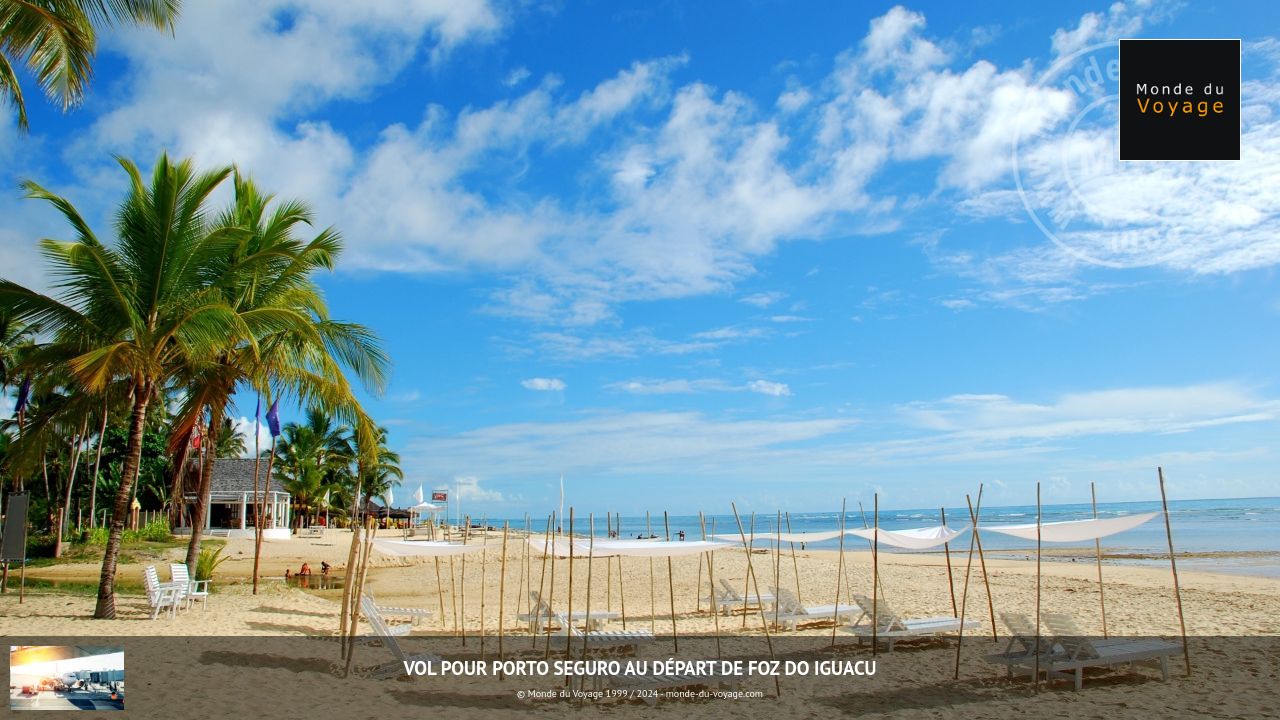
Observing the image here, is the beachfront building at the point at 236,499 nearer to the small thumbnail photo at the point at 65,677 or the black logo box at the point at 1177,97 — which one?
the small thumbnail photo at the point at 65,677

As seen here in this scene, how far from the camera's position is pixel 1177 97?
29.3 ft

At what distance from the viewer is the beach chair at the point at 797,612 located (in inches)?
478

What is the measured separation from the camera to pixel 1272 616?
1300 cm

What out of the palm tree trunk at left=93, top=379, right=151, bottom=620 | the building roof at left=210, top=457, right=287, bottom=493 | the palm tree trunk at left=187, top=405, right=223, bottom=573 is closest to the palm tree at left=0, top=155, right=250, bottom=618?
the palm tree trunk at left=93, top=379, right=151, bottom=620

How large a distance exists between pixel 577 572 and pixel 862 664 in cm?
1557

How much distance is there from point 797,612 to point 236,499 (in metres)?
33.8

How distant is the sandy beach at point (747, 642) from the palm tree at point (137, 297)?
2307 millimetres

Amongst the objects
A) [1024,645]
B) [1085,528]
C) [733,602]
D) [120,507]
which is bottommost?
[733,602]

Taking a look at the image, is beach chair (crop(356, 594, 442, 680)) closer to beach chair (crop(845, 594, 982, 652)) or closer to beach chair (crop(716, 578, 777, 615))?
beach chair (crop(845, 594, 982, 652))

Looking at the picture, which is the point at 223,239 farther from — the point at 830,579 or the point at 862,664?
the point at 830,579

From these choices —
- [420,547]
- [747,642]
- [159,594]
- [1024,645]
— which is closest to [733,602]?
[747,642]

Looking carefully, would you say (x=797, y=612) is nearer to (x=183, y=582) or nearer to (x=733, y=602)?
(x=733, y=602)

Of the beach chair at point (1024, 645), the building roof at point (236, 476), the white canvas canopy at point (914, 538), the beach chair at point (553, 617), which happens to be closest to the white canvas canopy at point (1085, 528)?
the beach chair at point (1024, 645)

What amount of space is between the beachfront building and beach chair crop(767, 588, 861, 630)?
90.1 feet
